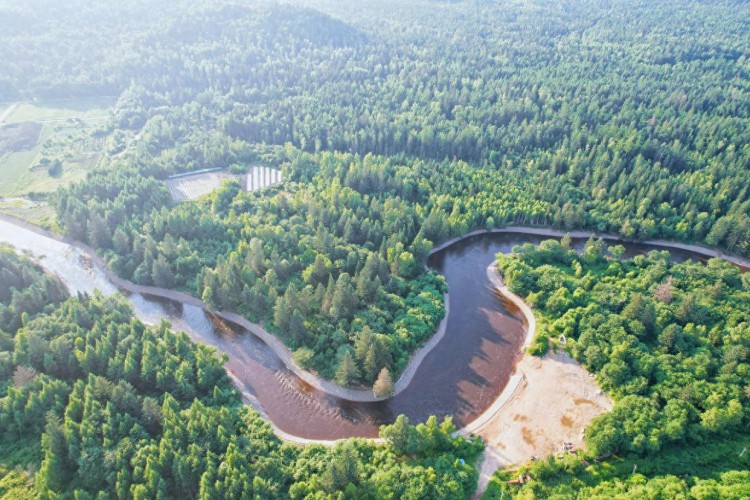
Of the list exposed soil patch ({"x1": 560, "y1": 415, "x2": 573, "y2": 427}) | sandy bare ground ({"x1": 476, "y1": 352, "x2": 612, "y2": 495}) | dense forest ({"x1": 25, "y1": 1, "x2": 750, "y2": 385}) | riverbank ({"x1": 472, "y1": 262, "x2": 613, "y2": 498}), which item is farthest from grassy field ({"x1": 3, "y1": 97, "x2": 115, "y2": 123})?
exposed soil patch ({"x1": 560, "y1": 415, "x2": 573, "y2": 427})

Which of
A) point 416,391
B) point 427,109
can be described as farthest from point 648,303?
point 427,109

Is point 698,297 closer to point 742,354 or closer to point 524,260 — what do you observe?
point 742,354

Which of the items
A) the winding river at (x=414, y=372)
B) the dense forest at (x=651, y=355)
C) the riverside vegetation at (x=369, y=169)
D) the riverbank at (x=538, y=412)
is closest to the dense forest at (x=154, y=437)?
the riverbank at (x=538, y=412)

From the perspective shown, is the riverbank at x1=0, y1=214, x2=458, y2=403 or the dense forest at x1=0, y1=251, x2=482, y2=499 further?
the riverbank at x1=0, y1=214, x2=458, y2=403

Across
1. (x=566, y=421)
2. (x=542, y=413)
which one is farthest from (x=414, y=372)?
(x=566, y=421)

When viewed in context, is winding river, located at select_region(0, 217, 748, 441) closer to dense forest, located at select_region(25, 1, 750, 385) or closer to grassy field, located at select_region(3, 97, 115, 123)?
dense forest, located at select_region(25, 1, 750, 385)

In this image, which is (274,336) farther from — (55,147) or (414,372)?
(55,147)

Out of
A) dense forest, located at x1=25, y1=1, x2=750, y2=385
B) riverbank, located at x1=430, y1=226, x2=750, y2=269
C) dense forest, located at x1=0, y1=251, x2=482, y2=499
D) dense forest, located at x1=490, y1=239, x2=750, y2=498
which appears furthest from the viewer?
riverbank, located at x1=430, y1=226, x2=750, y2=269
